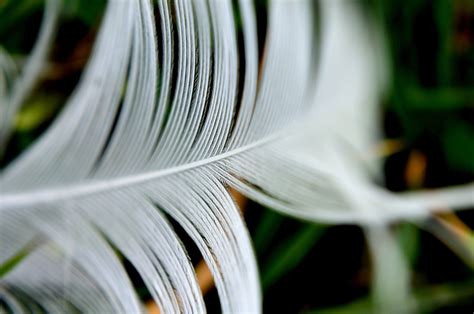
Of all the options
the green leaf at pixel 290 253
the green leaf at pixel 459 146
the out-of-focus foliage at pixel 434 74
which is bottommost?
the green leaf at pixel 290 253

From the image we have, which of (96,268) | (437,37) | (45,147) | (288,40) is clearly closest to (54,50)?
(45,147)

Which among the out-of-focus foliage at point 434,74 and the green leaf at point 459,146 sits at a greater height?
the out-of-focus foliage at point 434,74

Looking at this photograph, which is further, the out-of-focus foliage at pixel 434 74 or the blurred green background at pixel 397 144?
the out-of-focus foliage at pixel 434 74

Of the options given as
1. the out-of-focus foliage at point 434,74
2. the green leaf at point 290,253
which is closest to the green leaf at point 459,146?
the out-of-focus foliage at point 434,74

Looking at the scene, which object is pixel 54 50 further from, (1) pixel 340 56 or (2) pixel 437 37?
(2) pixel 437 37

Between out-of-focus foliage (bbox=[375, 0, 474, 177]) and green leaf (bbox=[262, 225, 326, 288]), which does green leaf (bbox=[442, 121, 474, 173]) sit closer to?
out-of-focus foliage (bbox=[375, 0, 474, 177])

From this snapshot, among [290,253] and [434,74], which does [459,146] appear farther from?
[290,253]

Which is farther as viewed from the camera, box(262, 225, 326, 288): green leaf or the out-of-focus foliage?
the out-of-focus foliage

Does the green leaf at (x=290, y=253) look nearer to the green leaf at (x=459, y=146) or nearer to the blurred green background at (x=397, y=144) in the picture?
the blurred green background at (x=397, y=144)

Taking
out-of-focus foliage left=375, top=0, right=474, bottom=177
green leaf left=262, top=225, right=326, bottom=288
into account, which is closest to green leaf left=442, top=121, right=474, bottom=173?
out-of-focus foliage left=375, top=0, right=474, bottom=177
